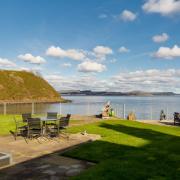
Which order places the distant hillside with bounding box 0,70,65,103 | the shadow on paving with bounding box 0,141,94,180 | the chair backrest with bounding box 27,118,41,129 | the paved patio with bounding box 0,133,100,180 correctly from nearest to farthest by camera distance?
the shadow on paving with bounding box 0,141,94,180
the paved patio with bounding box 0,133,100,180
the chair backrest with bounding box 27,118,41,129
the distant hillside with bounding box 0,70,65,103

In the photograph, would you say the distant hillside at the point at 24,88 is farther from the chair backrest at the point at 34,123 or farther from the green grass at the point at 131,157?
the green grass at the point at 131,157

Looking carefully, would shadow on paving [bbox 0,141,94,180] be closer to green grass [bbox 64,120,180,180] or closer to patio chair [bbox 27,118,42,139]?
green grass [bbox 64,120,180,180]

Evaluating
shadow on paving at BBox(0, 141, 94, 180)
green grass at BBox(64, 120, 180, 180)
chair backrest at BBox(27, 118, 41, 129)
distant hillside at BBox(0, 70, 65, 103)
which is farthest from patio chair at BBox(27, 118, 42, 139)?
distant hillside at BBox(0, 70, 65, 103)

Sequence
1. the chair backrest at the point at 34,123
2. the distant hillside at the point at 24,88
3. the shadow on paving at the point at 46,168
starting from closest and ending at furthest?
the shadow on paving at the point at 46,168 < the chair backrest at the point at 34,123 < the distant hillside at the point at 24,88

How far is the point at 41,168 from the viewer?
22.5ft

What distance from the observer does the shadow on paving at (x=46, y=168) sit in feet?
20.5

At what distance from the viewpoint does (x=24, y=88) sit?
144m

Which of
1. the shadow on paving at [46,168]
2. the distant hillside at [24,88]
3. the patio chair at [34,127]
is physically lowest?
the shadow on paving at [46,168]

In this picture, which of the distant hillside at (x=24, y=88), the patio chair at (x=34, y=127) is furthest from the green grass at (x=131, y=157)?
the distant hillside at (x=24, y=88)

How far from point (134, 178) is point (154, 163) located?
143 centimetres

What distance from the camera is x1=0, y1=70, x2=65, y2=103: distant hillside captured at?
133 m

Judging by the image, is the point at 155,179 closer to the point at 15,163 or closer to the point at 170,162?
the point at 170,162

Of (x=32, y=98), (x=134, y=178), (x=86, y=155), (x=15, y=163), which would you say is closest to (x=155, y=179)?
(x=134, y=178)

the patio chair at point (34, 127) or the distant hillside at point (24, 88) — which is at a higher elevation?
the distant hillside at point (24, 88)
